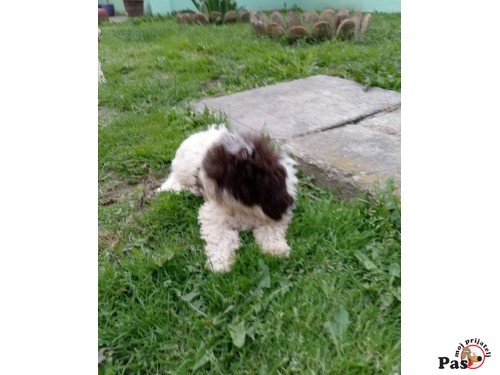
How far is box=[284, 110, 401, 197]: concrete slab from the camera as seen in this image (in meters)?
2.67

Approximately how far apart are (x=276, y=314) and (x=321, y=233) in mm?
627

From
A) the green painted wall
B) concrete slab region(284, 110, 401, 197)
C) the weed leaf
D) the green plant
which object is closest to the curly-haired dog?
the weed leaf

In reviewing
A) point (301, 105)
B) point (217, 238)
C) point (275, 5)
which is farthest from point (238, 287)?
point (275, 5)

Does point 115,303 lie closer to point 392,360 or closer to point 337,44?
point 392,360

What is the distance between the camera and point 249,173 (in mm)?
2258

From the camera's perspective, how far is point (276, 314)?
1927mm

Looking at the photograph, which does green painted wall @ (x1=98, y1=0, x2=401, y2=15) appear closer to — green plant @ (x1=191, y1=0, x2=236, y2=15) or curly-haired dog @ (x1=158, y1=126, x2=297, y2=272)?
green plant @ (x1=191, y1=0, x2=236, y2=15)

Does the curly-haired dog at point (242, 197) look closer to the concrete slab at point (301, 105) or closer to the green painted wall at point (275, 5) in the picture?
the concrete slab at point (301, 105)

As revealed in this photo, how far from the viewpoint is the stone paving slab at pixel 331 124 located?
9.03 ft

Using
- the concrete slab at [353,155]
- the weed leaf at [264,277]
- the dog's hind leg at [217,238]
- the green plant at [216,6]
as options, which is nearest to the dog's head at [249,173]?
the dog's hind leg at [217,238]

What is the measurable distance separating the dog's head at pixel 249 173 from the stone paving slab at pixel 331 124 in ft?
1.73

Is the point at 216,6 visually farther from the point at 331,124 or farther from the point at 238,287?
the point at 238,287

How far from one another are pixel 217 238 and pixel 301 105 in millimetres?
1942
